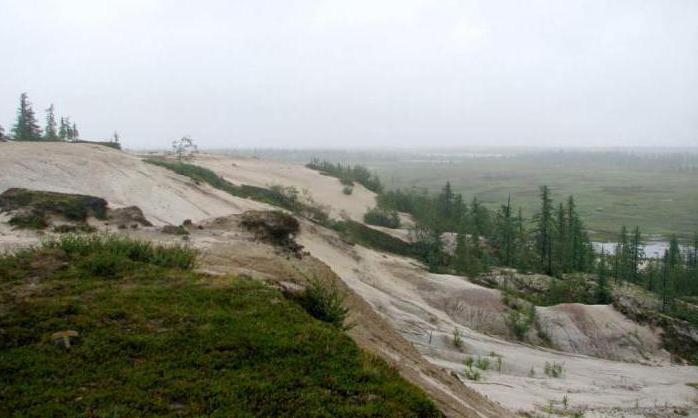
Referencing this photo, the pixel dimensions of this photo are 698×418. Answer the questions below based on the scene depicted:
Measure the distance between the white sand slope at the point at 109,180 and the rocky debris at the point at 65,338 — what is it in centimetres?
1936

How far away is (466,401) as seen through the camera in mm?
10273

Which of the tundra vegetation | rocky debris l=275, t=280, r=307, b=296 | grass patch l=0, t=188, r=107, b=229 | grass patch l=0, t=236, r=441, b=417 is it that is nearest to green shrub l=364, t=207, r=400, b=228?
the tundra vegetation

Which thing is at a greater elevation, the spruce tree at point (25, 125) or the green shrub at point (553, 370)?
the spruce tree at point (25, 125)

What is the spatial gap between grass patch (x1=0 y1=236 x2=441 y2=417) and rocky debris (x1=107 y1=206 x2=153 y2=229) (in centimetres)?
1071

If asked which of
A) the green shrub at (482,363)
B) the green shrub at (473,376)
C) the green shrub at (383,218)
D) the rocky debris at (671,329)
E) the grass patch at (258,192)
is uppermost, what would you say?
the grass patch at (258,192)

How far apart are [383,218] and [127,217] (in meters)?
36.8

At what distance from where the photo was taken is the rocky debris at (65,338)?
7.45 metres

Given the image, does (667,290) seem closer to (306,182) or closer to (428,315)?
(428,315)

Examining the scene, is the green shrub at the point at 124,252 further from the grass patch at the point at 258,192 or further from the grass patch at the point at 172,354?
the grass patch at the point at 258,192

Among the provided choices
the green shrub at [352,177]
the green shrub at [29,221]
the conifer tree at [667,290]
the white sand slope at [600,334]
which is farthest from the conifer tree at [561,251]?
the green shrub at [29,221]

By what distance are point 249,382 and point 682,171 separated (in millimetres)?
235052

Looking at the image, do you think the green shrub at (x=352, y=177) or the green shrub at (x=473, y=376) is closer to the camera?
the green shrub at (x=473, y=376)

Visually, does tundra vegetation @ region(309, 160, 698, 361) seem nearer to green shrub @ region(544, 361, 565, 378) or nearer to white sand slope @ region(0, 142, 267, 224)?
green shrub @ region(544, 361, 565, 378)

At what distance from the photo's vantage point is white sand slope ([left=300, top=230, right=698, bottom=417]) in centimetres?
1670
